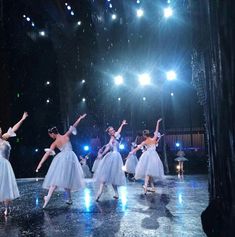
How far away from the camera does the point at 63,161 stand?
27.7 ft

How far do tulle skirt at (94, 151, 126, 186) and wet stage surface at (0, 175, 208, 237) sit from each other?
1.92ft

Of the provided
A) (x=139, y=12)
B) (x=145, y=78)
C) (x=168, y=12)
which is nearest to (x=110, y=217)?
(x=168, y=12)

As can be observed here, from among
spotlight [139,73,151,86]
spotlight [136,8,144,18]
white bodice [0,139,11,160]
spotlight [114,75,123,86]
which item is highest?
spotlight [136,8,144,18]

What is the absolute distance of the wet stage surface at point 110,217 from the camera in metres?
5.59

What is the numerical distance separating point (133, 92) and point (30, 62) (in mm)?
8754

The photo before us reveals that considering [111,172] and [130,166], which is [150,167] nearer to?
[111,172]

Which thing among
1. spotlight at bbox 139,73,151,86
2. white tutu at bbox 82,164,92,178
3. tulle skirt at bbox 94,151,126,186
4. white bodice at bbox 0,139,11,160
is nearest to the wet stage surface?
tulle skirt at bbox 94,151,126,186

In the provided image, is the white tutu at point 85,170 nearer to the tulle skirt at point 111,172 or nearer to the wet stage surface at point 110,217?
the wet stage surface at point 110,217

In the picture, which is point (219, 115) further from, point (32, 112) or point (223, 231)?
point (32, 112)

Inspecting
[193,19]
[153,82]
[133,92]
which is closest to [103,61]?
[133,92]

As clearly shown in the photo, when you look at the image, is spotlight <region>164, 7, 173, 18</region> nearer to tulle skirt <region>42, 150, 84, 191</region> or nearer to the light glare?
the light glare

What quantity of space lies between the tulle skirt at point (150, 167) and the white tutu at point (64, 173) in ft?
9.94

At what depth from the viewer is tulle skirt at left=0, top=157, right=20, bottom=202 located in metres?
7.41

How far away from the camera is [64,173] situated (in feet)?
27.2
